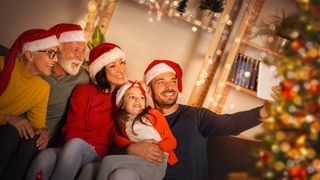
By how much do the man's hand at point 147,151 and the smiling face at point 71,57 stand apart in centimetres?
61

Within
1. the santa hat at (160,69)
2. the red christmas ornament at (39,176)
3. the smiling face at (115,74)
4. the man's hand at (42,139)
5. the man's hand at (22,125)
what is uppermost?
the santa hat at (160,69)

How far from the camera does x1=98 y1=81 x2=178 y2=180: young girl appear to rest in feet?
6.42

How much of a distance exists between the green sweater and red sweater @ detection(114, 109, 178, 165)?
38cm

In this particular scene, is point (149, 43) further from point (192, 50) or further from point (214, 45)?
point (214, 45)

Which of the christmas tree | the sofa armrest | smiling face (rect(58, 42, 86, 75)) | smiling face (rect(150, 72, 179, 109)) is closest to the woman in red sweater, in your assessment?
smiling face (rect(58, 42, 86, 75))

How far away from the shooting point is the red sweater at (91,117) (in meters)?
2.15

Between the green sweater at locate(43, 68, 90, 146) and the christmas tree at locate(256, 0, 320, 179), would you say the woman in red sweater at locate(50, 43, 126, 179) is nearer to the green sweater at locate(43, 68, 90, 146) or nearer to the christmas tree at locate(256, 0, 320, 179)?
the green sweater at locate(43, 68, 90, 146)

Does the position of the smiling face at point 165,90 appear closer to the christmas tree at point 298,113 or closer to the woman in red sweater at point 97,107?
the woman in red sweater at point 97,107

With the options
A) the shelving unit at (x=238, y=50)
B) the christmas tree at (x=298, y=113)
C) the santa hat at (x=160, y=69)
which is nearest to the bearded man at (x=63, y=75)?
the santa hat at (x=160, y=69)

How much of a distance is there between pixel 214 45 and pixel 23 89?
1534 millimetres

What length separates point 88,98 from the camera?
2.23 m

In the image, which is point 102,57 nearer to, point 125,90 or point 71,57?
point 71,57

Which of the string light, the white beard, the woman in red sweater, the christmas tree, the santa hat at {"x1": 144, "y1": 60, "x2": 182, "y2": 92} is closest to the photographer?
the christmas tree

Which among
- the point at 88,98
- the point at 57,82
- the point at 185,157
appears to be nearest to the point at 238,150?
the point at 185,157
